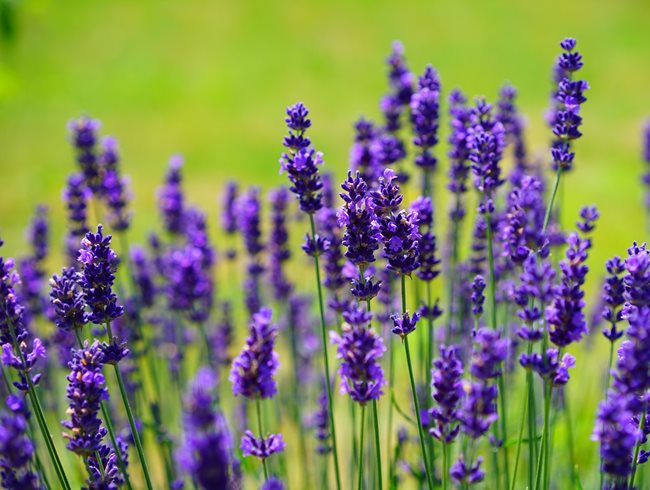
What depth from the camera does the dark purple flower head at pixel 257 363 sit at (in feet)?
6.82

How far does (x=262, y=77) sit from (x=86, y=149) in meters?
11.3

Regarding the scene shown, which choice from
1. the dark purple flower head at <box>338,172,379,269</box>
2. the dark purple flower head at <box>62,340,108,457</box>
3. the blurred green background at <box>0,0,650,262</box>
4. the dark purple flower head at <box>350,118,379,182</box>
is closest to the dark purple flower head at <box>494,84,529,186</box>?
the dark purple flower head at <box>350,118,379,182</box>

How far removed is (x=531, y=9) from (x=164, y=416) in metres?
15.0

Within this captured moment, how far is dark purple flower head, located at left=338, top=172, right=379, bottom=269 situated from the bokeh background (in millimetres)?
9251

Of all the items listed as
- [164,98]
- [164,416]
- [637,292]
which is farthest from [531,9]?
[637,292]

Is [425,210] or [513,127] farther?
[513,127]

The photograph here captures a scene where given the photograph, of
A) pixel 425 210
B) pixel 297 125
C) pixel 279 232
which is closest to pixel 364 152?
pixel 425 210

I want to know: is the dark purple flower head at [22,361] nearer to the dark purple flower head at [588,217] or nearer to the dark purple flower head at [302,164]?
the dark purple flower head at [302,164]

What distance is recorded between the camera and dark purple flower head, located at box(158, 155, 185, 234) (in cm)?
483

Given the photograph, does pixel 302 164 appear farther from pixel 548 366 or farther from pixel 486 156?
pixel 548 366

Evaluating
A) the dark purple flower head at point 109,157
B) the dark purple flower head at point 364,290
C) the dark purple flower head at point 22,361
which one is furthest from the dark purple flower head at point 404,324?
the dark purple flower head at point 109,157

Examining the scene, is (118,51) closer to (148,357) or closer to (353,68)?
(353,68)

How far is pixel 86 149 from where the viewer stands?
4.27 meters

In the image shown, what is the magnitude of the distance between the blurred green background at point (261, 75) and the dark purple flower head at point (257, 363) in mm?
9413
